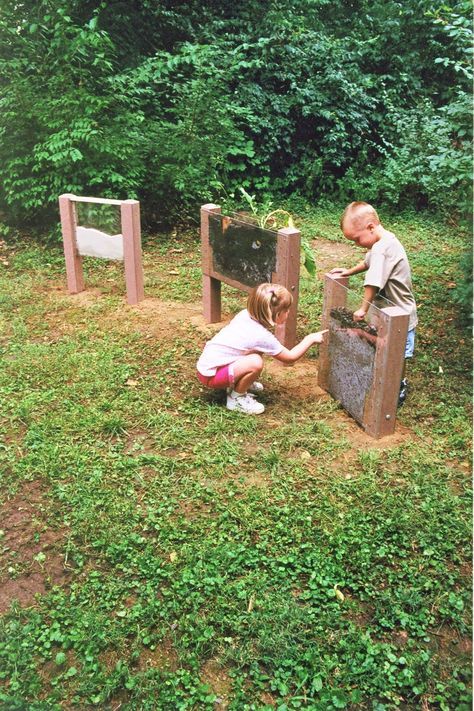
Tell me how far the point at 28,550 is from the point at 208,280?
9.86ft

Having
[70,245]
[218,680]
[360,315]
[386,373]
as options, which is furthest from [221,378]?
[70,245]

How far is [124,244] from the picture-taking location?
601 centimetres

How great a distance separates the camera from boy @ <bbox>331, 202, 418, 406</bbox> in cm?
396

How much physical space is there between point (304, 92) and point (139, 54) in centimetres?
267

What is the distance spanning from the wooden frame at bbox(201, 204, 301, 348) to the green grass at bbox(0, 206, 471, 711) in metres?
0.52

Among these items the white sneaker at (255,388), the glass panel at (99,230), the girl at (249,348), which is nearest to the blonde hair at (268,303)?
the girl at (249,348)

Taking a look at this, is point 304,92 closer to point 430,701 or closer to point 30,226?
point 30,226

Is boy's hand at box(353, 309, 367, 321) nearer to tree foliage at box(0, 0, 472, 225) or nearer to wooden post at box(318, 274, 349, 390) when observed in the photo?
wooden post at box(318, 274, 349, 390)

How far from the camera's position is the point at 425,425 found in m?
4.05

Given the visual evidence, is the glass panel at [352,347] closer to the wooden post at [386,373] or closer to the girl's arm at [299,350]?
the wooden post at [386,373]

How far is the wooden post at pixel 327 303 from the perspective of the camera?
13.8 ft

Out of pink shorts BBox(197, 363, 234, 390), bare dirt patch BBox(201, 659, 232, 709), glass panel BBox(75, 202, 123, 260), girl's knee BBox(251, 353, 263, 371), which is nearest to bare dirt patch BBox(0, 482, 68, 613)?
bare dirt patch BBox(201, 659, 232, 709)

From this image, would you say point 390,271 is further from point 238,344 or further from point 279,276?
point 238,344

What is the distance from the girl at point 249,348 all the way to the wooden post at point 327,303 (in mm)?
172
